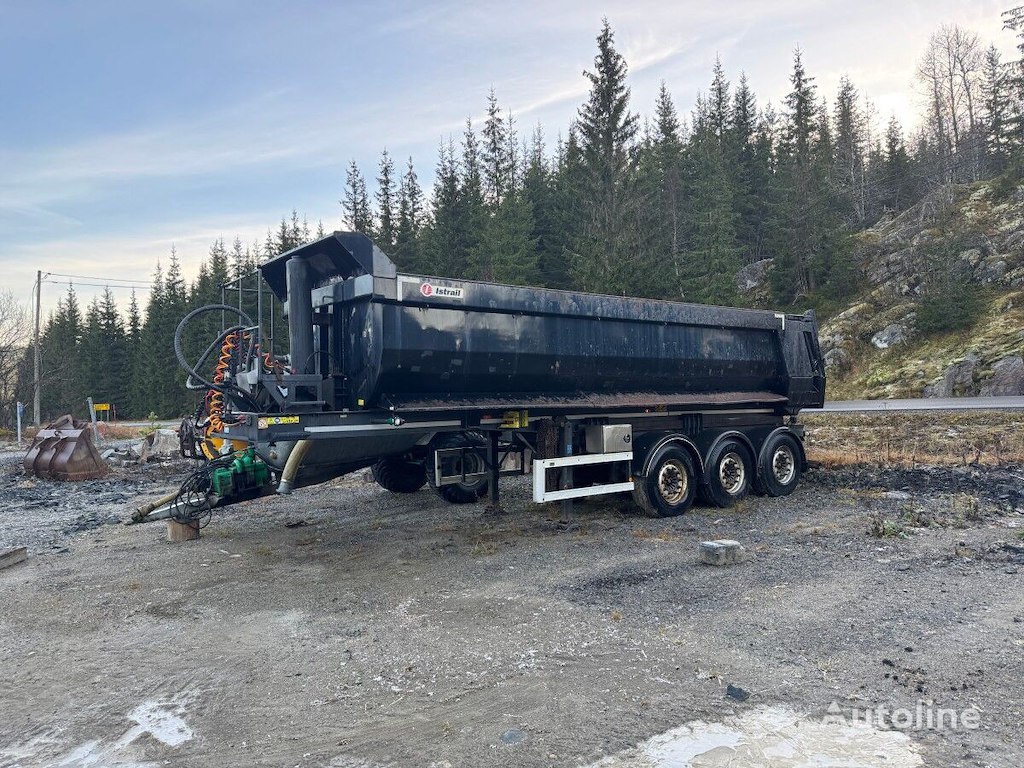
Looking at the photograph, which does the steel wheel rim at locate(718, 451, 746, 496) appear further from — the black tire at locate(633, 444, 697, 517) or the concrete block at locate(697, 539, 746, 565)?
the concrete block at locate(697, 539, 746, 565)

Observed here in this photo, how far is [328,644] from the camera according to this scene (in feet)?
15.6

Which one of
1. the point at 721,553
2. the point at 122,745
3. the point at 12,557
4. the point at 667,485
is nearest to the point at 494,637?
the point at 122,745

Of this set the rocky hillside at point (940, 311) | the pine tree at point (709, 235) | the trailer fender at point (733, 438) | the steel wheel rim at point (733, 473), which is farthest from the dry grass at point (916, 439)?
the pine tree at point (709, 235)

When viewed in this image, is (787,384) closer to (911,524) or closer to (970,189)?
(911,524)

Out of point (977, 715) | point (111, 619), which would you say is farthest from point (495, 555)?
point (977, 715)

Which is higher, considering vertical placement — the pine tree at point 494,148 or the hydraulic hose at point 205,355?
the pine tree at point 494,148

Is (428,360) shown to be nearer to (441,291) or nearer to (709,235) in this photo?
(441,291)

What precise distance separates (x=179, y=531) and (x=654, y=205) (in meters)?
30.9

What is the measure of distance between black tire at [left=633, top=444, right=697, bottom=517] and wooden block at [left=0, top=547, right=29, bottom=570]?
7.13 meters

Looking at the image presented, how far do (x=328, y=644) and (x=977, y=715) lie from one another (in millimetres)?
3884

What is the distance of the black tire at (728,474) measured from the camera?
375 inches

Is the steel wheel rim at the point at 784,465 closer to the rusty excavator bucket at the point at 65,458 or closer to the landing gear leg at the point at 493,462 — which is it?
the landing gear leg at the point at 493,462

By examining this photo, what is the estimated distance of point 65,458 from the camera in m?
14.4

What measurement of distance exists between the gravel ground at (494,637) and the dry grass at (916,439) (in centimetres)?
407
